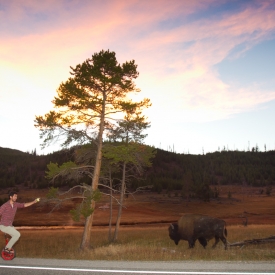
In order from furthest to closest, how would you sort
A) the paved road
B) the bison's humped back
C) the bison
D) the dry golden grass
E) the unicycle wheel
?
the bison's humped back
the bison
the dry golden grass
the unicycle wheel
the paved road

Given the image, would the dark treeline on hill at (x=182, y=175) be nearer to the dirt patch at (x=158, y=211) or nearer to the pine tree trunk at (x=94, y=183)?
the dirt patch at (x=158, y=211)

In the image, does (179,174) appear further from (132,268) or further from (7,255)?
(132,268)

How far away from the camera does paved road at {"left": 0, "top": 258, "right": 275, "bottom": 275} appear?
22.1 ft

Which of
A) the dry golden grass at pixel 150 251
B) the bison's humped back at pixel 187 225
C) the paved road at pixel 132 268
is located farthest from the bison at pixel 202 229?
the paved road at pixel 132 268

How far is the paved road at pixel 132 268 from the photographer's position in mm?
6742

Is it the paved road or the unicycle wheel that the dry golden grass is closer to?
the paved road

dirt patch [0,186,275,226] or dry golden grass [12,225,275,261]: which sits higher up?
dry golden grass [12,225,275,261]

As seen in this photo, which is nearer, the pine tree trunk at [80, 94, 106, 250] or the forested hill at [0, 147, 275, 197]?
the pine tree trunk at [80, 94, 106, 250]

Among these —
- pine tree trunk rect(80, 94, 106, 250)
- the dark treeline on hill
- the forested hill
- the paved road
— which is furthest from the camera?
the forested hill

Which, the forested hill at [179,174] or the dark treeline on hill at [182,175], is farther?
the forested hill at [179,174]

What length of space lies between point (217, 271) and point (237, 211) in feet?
254

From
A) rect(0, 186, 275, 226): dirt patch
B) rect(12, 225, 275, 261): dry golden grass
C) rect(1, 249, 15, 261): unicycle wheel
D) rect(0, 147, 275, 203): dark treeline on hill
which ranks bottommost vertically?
rect(0, 186, 275, 226): dirt patch

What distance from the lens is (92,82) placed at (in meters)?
18.4

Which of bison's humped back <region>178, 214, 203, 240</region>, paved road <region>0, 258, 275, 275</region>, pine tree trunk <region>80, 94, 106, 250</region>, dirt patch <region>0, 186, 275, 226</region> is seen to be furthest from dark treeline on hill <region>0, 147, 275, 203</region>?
paved road <region>0, 258, 275, 275</region>
